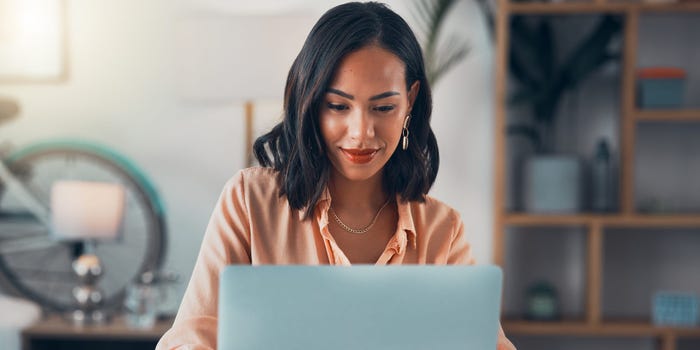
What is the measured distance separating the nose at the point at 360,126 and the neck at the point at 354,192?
0.15 metres

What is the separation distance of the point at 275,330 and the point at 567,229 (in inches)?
95.5

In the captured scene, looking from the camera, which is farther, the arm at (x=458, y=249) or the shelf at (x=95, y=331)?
the shelf at (x=95, y=331)

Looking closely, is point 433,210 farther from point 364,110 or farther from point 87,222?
point 87,222

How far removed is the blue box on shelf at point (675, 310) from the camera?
9.46 feet

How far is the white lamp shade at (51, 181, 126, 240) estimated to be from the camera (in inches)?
111

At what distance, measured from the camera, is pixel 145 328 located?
2.83 m

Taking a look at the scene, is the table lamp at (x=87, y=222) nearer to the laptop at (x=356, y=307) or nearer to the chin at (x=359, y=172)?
the chin at (x=359, y=172)

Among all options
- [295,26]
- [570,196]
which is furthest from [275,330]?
[570,196]

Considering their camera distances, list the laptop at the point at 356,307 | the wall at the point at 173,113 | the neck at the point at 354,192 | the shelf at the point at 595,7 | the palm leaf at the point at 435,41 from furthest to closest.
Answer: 1. the wall at the point at 173,113
2. the palm leaf at the point at 435,41
3. the shelf at the point at 595,7
4. the neck at the point at 354,192
5. the laptop at the point at 356,307

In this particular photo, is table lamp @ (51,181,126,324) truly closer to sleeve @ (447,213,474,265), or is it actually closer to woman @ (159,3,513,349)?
woman @ (159,3,513,349)

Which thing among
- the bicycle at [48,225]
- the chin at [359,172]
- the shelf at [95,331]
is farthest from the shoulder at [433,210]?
the bicycle at [48,225]

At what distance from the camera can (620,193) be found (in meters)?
2.90

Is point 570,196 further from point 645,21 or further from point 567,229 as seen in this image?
point 645,21

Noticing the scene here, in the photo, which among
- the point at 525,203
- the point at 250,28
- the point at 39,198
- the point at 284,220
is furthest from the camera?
the point at 39,198
